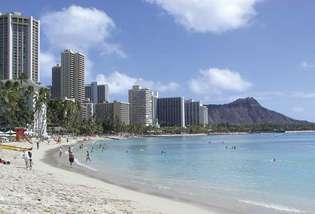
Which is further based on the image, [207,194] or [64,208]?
[207,194]

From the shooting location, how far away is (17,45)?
17250 centimetres

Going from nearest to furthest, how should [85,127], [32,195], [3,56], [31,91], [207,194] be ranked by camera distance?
[32,195]
[207,194]
[31,91]
[3,56]
[85,127]

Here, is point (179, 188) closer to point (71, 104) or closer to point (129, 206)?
point (129, 206)

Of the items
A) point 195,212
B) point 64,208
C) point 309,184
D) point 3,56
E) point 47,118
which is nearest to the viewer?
point 64,208

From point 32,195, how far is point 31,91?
3928 inches

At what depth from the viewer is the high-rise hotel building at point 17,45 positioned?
167500 mm

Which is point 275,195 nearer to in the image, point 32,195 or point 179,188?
point 179,188

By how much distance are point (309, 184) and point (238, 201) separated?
39.2ft

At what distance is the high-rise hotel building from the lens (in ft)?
550

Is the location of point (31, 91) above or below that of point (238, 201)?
above

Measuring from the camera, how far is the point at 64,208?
1567 centimetres

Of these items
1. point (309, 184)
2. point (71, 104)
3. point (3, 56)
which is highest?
point (3, 56)

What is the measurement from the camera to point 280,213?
2042cm

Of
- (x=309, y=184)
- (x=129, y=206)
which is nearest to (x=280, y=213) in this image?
(x=129, y=206)
